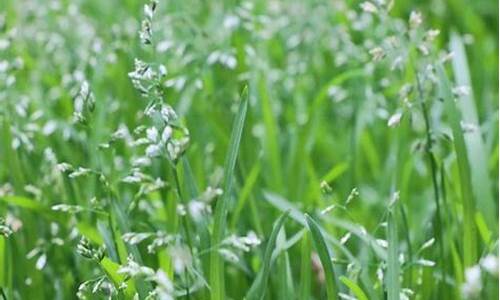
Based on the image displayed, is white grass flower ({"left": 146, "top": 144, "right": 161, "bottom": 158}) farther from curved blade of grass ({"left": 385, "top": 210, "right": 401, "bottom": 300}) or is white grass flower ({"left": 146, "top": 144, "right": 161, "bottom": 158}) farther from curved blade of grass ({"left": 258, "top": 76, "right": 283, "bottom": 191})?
curved blade of grass ({"left": 258, "top": 76, "right": 283, "bottom": 191})

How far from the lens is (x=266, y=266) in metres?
1.57

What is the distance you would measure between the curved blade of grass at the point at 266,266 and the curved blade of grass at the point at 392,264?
16cm

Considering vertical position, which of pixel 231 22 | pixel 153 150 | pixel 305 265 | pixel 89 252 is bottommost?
pixel 305 265

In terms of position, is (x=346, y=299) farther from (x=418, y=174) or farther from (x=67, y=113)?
(x=67, y=113)

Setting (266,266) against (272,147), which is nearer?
(266,266)

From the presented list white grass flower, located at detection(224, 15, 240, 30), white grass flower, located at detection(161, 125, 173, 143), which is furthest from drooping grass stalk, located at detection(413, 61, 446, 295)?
white grass flower, located at detection(224, 15, 240, 30)

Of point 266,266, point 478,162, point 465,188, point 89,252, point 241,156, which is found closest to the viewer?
point 89,252

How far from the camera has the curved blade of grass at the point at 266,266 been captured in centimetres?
154

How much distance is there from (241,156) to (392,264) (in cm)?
83

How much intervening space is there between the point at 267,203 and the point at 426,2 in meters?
1.86

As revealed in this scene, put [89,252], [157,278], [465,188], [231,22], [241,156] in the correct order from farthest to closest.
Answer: [231,22] < [241,156] < [465,188] < [89,252] < [157,278]

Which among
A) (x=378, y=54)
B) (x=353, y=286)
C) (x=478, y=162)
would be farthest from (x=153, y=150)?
(x=478, y=162)

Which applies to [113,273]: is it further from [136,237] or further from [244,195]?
[244,195]

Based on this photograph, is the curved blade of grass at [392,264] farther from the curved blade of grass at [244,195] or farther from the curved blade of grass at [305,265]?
the curved blade of grass at [244,195]
